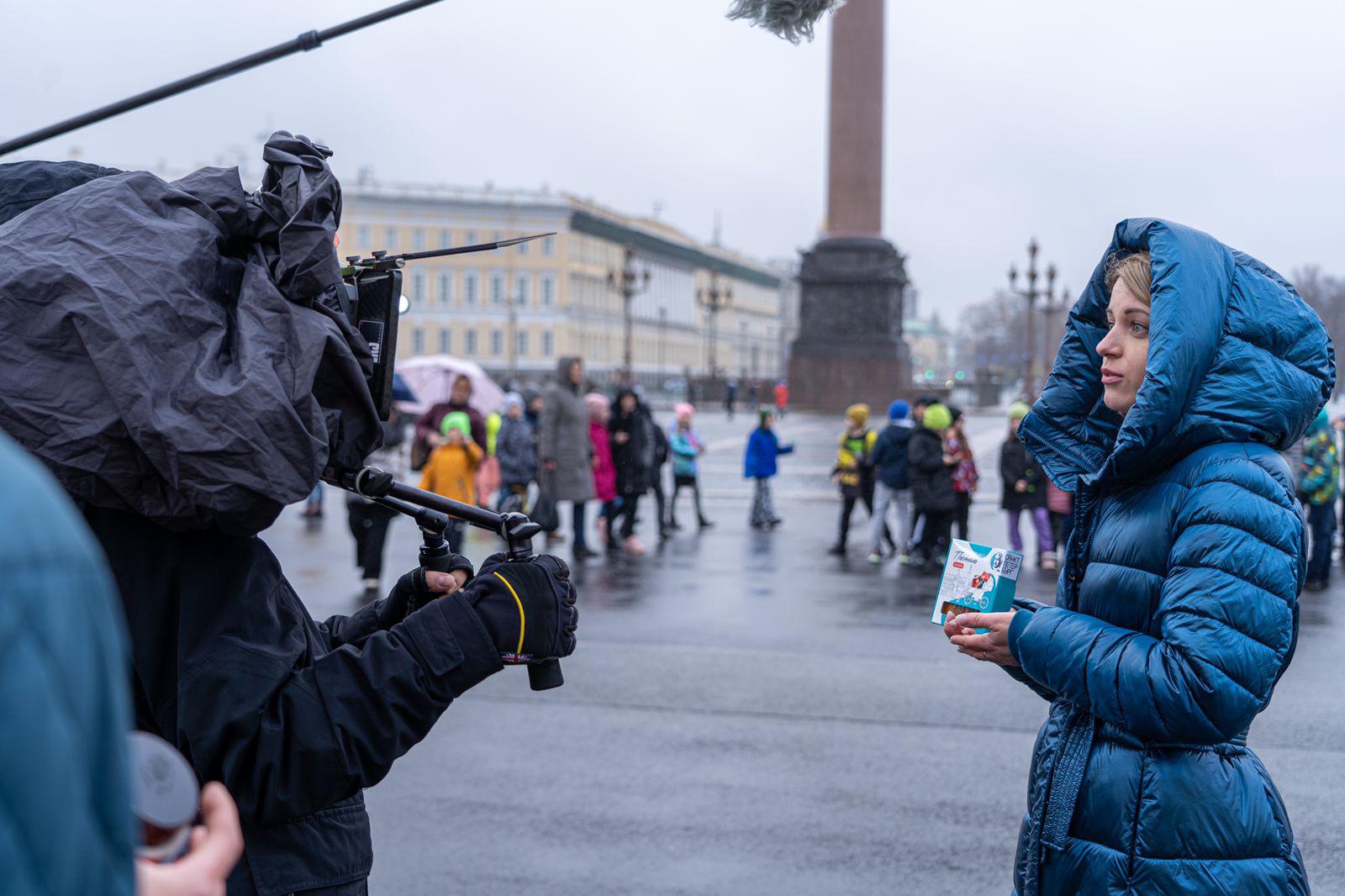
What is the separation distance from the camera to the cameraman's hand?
3.40 ft

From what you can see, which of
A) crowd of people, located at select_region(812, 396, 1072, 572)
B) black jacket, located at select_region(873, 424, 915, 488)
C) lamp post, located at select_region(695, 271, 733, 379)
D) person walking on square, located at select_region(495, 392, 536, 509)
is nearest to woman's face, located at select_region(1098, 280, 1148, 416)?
crowd of people, located at select_region(812, 396, 1072, 572)

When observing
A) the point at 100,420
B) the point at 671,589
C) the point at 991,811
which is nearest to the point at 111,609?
the point at 100,420

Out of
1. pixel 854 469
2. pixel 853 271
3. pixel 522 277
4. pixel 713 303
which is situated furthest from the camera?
pixel 522 277

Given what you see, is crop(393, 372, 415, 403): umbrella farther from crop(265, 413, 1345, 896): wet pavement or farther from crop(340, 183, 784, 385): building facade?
crop(340, 183, 784, 385): building facade

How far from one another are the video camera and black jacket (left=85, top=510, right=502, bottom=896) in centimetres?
36

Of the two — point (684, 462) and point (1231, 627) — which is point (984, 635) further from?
point (684, 462)

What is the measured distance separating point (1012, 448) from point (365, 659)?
36.4ft

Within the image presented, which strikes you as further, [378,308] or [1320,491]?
[1320,491]

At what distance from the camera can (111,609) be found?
0.92 metres

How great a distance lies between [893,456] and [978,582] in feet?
35.1

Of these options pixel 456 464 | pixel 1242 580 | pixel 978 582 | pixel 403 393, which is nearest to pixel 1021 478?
pixel 456 464

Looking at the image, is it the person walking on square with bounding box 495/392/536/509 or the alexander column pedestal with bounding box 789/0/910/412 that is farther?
the alexander column pedestal with bounding box 789/0/910/412

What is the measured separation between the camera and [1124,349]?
2531 millimetres

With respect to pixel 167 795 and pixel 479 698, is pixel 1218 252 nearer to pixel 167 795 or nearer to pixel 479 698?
pixel 167 795
